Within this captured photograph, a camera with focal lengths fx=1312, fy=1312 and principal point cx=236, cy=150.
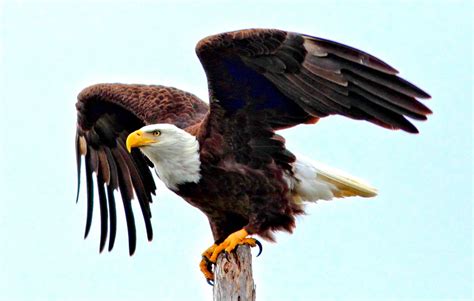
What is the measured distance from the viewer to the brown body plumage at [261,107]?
8477 millimetres

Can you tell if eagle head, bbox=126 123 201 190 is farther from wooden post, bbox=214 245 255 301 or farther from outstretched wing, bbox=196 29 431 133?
wooden post, bbox=214 245 255 301

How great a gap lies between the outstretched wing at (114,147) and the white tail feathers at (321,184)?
106cm

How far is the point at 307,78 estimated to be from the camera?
28.3 feet

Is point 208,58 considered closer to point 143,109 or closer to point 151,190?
point 143,109

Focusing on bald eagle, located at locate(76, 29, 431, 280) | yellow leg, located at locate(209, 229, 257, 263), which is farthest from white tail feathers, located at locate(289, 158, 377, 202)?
yellow leg, located at locate(209, 229, 257, 263)

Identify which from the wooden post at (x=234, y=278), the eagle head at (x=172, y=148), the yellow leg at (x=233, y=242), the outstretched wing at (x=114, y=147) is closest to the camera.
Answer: the wooden post at (x=234, y=278)

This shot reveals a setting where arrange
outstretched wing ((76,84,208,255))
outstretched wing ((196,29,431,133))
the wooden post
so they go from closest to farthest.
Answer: the wooden post, outstretched wing ((196,29,431,133)), outstretched wing ((76,84,208,255))

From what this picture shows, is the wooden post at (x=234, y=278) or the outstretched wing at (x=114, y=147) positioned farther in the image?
the outstretched wing at (x=114, y=147)

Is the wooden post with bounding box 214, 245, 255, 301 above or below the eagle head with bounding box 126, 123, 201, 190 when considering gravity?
below

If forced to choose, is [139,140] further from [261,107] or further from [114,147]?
[114,147]

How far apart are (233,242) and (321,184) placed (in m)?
0.98

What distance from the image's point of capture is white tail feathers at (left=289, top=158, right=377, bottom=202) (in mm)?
9234

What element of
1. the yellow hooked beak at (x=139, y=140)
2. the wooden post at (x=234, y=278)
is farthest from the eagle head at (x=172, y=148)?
the wooden post at (x=234, y=278)

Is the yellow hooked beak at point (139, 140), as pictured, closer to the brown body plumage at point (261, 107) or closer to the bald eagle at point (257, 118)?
the bald eagle at point (257, 118)
